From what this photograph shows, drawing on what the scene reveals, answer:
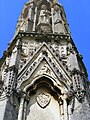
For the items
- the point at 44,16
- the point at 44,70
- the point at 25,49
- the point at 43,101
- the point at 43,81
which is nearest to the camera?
the point at 43,101

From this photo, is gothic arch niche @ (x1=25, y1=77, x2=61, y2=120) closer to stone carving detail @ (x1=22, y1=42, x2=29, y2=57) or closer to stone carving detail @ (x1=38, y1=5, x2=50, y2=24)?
stone carving detail @ (x1=22, y1=42, x2=29, y2=57)

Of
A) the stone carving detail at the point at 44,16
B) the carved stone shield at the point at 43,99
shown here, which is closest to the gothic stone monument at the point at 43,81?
the carved stone shield at the point at 43,99

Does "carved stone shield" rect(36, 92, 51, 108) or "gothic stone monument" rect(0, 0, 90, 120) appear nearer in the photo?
"gothic stone monument" rect(0, 0, 90, 120)

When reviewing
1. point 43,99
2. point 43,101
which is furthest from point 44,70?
point 43,101

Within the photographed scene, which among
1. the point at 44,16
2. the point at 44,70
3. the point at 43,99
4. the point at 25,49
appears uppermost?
the point at 44,16

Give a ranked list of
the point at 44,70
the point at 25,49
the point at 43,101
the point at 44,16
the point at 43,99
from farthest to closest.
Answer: the point at 44,16, the point at 25,49, the point at 44,70, the point at 43,99, the point at 43,101

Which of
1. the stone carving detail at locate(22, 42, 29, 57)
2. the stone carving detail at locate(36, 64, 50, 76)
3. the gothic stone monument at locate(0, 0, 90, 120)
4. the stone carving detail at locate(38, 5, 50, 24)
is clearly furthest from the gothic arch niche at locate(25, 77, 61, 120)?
the stone carving detail at locate(38, 5, 50, 24)

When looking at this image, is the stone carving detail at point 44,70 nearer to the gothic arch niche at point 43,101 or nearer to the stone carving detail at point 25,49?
the gothic arch niche at point 43,101

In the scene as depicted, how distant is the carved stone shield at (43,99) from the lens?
14.3 m

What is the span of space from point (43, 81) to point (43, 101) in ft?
4.05

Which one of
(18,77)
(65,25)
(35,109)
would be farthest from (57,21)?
(35,109)

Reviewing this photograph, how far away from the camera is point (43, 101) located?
14445 mm

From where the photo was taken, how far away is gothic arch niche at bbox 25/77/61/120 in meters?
13.7

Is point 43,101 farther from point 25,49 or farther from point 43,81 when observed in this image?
point 25,49
